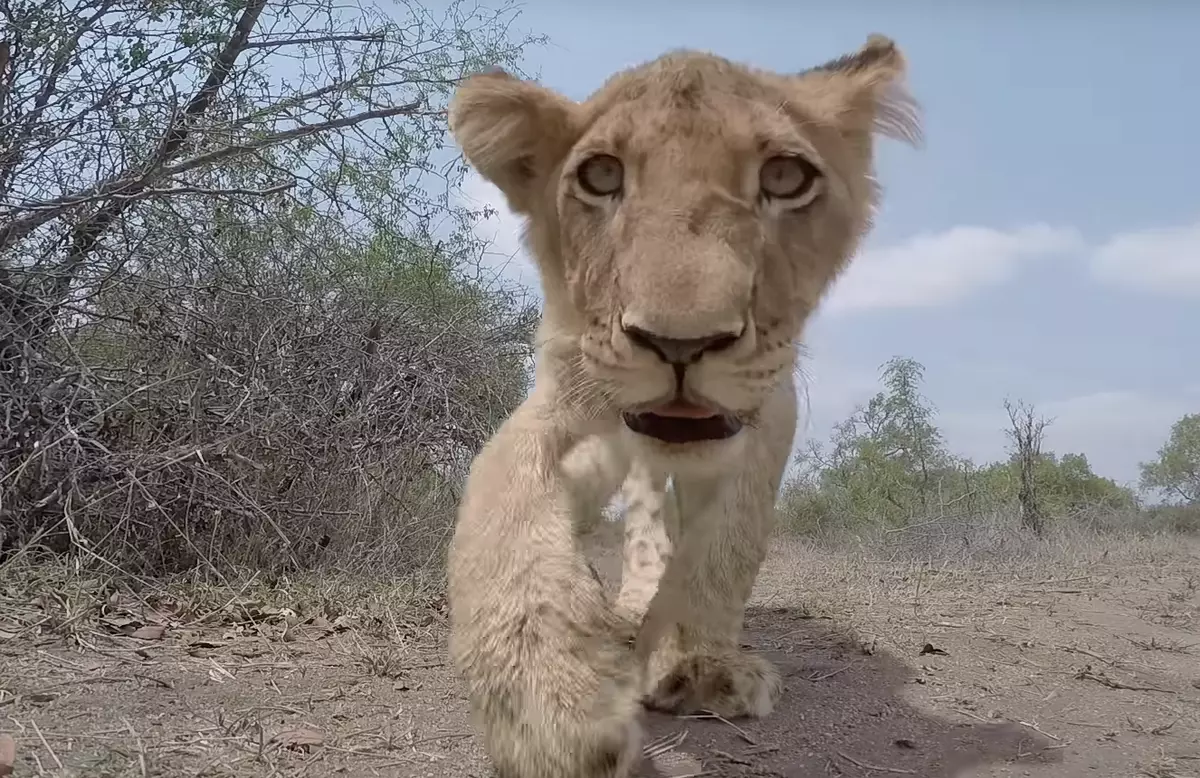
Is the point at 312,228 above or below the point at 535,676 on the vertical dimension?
above

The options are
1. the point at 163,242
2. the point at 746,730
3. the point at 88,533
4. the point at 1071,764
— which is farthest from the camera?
the point at 163,242

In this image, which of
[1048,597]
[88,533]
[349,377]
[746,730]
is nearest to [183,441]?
[88,533]

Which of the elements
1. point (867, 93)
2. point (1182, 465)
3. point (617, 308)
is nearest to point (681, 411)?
point (617, 308)

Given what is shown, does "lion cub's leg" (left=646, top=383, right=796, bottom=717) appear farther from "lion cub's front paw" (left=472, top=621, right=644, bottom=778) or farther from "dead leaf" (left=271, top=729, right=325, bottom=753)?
"dead leaf" (left=271, top=729, right=325, bottom=753)

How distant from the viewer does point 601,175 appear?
193 cm

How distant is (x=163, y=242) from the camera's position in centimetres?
436

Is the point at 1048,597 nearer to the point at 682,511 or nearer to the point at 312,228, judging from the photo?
the point at 682,511

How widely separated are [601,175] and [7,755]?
163 cm

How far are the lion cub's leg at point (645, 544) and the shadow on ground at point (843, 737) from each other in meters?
0.36

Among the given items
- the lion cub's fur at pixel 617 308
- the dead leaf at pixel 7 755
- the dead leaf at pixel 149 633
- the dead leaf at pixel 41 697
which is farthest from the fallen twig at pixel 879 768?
the dead leaf at pixel 149 633

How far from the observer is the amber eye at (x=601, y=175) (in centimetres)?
190

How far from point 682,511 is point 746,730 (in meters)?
0.62

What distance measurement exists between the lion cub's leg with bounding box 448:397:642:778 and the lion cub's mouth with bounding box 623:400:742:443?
0.84 ft

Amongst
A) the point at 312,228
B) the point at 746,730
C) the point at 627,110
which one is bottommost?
the point at 746,730
